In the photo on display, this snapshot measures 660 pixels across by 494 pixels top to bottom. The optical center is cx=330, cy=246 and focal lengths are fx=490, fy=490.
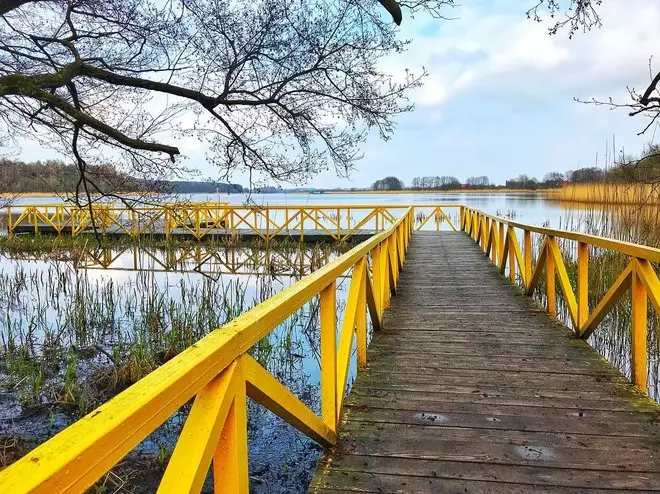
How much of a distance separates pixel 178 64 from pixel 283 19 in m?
1.49

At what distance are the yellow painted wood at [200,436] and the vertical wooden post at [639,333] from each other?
2.81 metres

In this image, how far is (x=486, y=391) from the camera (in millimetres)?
3115

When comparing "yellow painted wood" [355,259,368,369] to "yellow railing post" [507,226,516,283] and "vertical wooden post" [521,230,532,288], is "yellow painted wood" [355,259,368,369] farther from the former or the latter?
"yellow railing post" [507,226,516,283]

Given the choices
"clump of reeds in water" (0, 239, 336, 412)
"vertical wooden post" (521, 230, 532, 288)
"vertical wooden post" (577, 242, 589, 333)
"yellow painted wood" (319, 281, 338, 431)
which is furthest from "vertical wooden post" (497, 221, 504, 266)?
"yellow painted wood" (319, 281, 338, 431)

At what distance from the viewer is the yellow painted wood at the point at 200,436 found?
38.8 inches

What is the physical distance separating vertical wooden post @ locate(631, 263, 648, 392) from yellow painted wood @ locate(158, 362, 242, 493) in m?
2.81

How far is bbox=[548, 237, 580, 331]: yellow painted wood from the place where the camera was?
423 centimetres

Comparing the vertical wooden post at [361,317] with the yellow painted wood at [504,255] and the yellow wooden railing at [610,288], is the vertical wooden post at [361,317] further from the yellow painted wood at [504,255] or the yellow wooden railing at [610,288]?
the yellow painted wood at [504,255]

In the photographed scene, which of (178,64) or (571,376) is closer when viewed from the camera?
(571,376)

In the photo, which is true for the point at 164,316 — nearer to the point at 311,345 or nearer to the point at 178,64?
the point at 311,345

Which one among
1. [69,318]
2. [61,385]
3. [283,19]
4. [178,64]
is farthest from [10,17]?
[61,385]

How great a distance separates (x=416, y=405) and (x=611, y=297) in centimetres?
169

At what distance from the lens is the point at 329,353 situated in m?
2.42

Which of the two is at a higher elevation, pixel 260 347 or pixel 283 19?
pixel 283 19
